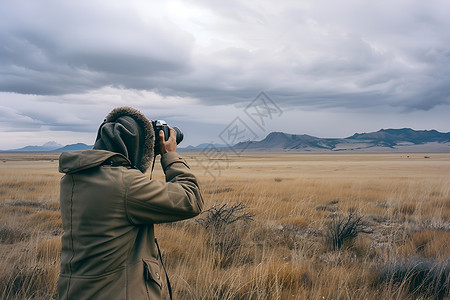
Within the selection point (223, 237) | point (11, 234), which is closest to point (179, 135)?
point (223, 237)

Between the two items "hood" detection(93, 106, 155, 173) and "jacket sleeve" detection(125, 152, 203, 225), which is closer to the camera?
"jacket sleeve" detection(125, 152, 203, 225)

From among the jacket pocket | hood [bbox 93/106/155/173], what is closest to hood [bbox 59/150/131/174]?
hood [bbox 93/106/155/173]

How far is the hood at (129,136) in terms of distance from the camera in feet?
5.28

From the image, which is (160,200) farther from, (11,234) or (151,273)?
(11,234)

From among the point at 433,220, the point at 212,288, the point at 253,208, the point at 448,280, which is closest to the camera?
the point at 212,288

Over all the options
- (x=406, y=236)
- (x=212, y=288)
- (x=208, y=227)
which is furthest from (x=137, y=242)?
(x=406, y=236)

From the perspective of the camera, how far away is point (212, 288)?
2.96m

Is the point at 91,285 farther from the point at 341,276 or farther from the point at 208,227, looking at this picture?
the point at 208,227

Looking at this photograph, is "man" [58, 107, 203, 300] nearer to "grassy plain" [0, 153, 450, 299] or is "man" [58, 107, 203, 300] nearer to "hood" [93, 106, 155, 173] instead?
"hood" [93, 106, 155, 173]

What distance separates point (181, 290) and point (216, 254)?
104 cm

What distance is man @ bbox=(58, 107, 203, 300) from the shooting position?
1.44 m

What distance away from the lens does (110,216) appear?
1.45 meters

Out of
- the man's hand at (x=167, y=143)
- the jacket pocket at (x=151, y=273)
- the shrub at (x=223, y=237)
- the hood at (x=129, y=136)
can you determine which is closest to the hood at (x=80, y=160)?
the hood at (x=129, y=136)

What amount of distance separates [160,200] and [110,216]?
237mm
